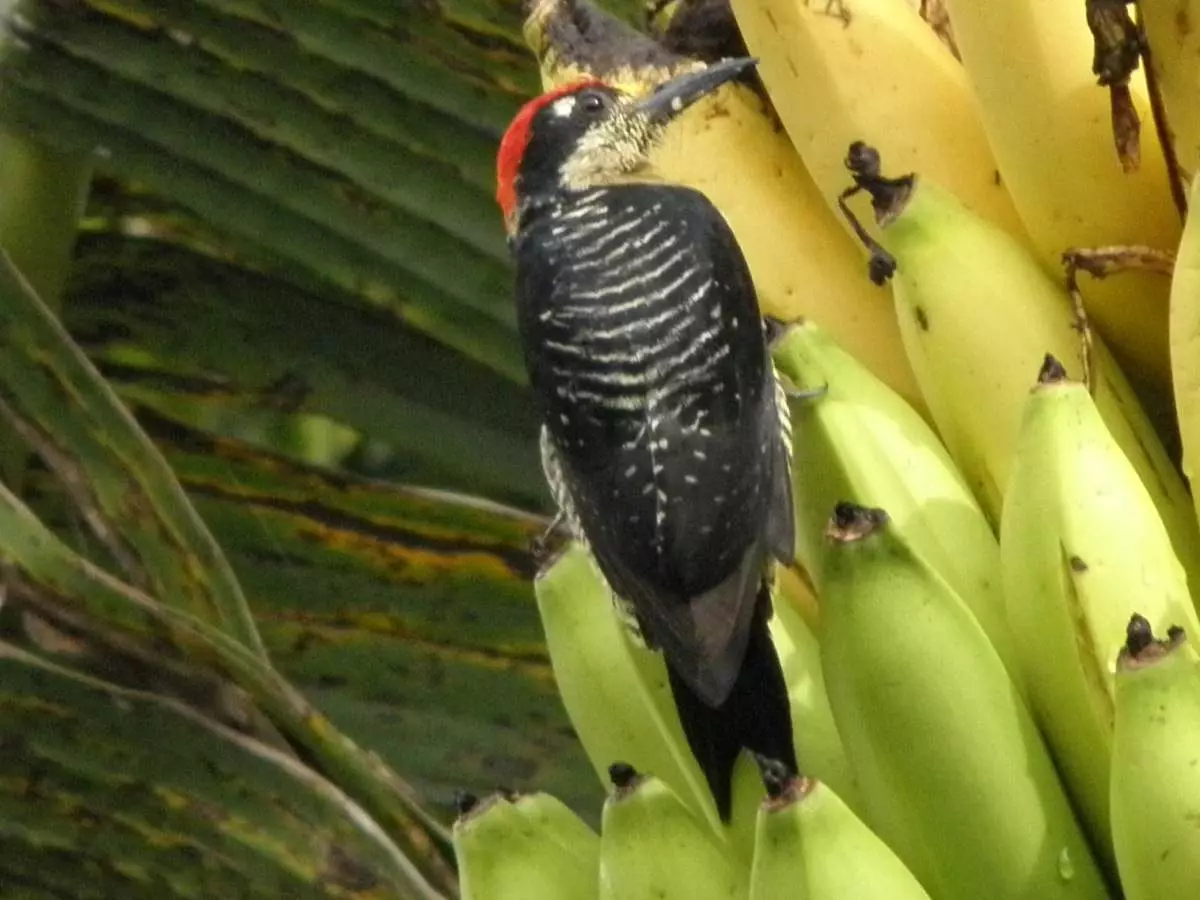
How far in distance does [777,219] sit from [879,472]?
0.49 feet

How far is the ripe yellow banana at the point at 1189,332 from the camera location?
0.44m

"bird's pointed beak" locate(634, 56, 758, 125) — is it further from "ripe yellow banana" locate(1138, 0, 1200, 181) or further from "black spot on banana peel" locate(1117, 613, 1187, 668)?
"black spot on banana peel" locate(1117, 613, 1187, 668)

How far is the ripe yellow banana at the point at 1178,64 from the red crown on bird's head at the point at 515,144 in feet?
0.86

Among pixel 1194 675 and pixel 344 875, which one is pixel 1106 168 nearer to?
pixel 1194 675

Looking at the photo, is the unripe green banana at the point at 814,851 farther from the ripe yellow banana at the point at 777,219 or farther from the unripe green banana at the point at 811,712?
the ripe yellow banana at the point at 777,219

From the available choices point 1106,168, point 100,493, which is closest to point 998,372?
point 1106,168

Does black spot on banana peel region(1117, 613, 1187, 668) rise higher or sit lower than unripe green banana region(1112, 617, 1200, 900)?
higher

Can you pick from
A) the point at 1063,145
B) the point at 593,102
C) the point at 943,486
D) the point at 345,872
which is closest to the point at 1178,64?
the point at 1063,145

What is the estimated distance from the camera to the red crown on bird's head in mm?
659

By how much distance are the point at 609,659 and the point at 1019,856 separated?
188 mm

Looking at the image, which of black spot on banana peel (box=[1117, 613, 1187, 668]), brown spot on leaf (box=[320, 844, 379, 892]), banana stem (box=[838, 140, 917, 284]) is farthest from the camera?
brown spot on leaf (box=[320, 844, 379, 892])

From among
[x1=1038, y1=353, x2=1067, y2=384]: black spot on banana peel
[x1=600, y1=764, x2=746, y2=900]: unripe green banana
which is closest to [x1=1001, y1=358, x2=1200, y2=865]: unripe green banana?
[x1=1038, y1=353, x2=1067, y2=384]: black spot on banana peel

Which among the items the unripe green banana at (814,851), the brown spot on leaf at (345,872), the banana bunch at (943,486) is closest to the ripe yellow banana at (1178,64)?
the banana bunch at (943,486)

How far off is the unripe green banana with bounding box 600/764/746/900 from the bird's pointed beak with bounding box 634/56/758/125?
0.28 metres
